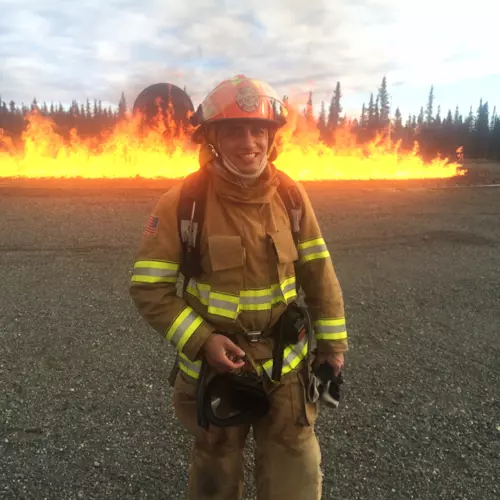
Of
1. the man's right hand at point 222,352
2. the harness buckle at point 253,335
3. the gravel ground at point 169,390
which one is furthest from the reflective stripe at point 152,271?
the gravel ground at point 169,390

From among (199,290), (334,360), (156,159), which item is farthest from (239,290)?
(156,159)

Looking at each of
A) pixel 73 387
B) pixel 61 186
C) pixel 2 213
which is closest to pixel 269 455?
pixel 73 387

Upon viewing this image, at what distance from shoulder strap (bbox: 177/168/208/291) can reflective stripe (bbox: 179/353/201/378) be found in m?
0.44

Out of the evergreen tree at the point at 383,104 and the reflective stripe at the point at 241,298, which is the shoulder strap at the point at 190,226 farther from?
the evergreen tree at the point at 383,104

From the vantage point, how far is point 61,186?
15.9m

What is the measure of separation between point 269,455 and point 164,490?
1020mm

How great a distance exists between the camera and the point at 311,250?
2248 millimetres

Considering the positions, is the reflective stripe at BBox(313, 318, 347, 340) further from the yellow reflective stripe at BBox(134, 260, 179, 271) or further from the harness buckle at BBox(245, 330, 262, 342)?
the yellow reflective stripe at BBox(134, 260, 179, 271)

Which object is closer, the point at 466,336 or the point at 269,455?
the point at 269,455

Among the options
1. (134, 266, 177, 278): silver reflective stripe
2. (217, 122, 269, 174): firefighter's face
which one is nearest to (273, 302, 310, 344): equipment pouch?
(134, 266, 177, 278): silver reflective stripe

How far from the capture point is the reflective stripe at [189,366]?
2.16m

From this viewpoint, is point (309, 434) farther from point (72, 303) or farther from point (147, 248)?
point (72, 303)

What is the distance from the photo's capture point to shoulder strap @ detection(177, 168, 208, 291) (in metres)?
2.00

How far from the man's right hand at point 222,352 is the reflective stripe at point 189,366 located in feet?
0.63
